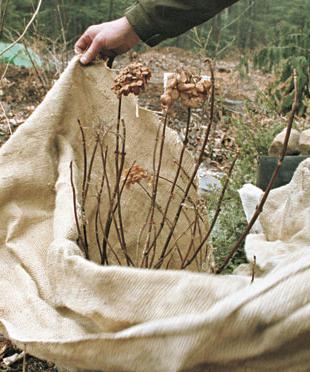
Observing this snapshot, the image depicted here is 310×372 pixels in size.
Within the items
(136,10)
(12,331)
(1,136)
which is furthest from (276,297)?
(1,136)

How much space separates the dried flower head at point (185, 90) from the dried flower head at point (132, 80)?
0.07m

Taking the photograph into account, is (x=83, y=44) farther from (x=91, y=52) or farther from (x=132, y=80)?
(x=132, y=80)

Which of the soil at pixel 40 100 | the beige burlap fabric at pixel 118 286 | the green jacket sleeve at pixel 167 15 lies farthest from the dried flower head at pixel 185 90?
the green jacket sleeve at pixel 167 15

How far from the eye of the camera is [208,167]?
3.89m

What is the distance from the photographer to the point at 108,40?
1.57 meters

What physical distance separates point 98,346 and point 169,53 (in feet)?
52.7

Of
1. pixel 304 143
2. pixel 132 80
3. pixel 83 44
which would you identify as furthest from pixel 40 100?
pixel 132 80

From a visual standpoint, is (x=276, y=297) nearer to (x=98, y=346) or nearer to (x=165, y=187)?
(x=98, y=346)

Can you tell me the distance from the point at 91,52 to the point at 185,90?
600 millimetres

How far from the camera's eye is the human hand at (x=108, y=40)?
1.55 m

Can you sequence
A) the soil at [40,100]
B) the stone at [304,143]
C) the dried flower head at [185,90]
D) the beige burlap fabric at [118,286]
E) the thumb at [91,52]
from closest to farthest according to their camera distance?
the beige burlap fabric at [118,286] → the dried flower head at [185,90] → the thumb at [91,52] → the soil at [40,100] → the stone at [304,143]

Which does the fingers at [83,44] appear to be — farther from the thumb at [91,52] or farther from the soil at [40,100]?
the soil at [40,100]

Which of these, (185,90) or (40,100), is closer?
(185,90)

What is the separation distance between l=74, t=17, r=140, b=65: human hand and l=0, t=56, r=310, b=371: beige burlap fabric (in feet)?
0.16
